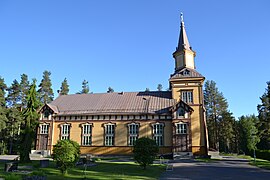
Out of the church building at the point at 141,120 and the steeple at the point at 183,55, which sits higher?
the steeple at the point at 183,55

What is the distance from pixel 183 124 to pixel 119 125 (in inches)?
369

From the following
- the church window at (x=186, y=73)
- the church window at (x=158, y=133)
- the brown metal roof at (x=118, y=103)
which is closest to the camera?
the church window at (x=158, y=133)

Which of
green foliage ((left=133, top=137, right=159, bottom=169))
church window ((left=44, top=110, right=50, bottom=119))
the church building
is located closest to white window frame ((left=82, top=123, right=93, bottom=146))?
Answer: the church building

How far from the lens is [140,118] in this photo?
33.2m

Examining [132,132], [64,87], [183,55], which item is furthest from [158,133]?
[64,87]

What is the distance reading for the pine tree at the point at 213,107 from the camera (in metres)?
54.6

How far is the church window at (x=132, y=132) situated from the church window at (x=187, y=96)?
8.12m

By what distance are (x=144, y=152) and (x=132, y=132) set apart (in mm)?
14903

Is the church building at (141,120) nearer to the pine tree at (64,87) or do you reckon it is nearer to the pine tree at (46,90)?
the pine tree at (46,90)

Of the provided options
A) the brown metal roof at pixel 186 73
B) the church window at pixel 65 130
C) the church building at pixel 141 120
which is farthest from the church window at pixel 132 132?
the church window at pixel 65 130

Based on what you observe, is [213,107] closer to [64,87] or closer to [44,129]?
[44,129]

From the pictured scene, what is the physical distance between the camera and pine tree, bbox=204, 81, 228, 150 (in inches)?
2148

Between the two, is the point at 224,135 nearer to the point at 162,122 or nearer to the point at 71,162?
the point at 162,122

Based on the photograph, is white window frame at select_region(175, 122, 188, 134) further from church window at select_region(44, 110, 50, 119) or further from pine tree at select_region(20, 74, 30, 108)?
pine tree at select_region(20, 74, 30, 108)
